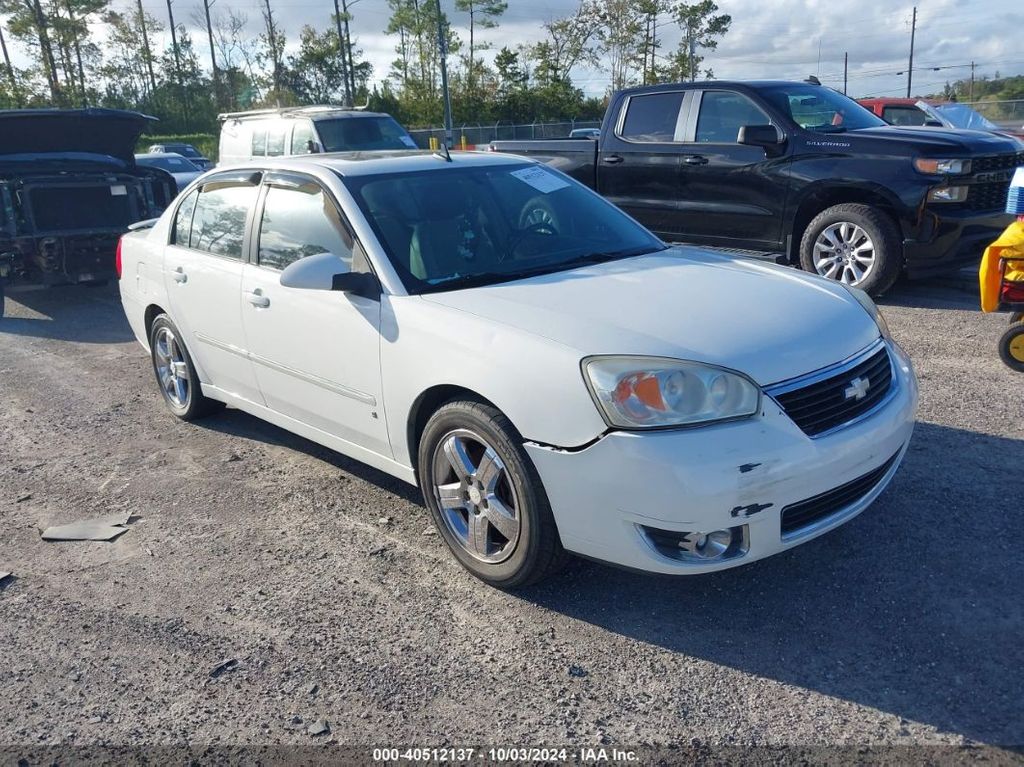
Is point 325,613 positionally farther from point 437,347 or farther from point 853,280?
point 853,280

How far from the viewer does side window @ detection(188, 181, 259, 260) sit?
4.73 meters

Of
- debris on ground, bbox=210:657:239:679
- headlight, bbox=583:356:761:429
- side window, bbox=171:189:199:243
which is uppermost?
side window, bbox=171:189:199:243

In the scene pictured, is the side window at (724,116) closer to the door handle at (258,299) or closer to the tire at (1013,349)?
the tire at (1013,349)

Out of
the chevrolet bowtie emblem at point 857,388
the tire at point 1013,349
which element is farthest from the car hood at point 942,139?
the chevrolet bowtie emblem at point 857,388

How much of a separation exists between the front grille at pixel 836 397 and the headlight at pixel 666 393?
15 centimetres

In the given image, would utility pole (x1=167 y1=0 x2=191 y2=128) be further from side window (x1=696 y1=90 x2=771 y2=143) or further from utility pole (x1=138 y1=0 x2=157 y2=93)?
side window (x1=696 y1=90 x2=771 y2=143)

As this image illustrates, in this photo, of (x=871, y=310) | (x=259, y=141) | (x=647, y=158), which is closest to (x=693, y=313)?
(x=871, y=310)

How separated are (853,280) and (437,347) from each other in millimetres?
5443

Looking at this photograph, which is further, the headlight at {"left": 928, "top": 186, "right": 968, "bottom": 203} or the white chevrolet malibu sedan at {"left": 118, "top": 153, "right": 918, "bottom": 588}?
the headlight at {"left": 928, "top": 186, "right": 968, "bottom": 203}

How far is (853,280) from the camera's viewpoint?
7723 millimetres

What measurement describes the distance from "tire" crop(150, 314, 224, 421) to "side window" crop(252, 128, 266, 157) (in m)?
7.81

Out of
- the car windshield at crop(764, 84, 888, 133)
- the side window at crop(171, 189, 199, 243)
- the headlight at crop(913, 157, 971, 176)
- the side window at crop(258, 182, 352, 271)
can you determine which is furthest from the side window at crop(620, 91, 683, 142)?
the side window at crop(258, 182, 352, 271)

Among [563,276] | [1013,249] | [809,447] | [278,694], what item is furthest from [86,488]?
[1013,249]

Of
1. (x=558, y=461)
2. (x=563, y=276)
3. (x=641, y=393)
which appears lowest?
(x=558, y=461)
